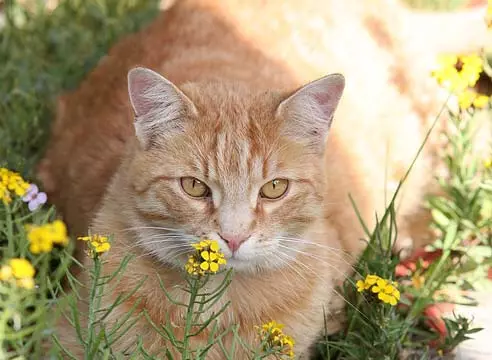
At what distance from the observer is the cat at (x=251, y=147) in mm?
2256

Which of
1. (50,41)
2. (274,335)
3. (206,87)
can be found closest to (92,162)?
(206,87)

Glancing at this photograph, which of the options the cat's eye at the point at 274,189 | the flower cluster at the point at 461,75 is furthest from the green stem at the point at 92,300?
the flower cluster at the point at 461,75

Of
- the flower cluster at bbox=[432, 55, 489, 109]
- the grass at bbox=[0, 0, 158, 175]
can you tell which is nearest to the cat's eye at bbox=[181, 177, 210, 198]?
the flower cluster at bbox=[432, 55, 489, 109]

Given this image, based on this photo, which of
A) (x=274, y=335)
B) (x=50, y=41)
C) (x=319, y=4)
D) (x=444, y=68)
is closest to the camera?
(x=274, y=335)

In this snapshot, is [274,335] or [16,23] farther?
[16,23]

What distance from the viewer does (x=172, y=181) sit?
2271 millimetres

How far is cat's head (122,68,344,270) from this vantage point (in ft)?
7.19

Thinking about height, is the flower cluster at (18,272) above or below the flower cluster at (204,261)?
above

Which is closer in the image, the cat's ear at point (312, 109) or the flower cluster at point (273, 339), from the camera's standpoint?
the flower cluster at point (273, 339)

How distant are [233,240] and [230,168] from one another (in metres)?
0.24

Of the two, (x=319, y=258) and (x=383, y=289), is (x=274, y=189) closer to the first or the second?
(x=319, y=258)

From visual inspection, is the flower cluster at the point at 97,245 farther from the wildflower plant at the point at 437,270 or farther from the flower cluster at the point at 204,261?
the wildflower plant at the point at 437,270

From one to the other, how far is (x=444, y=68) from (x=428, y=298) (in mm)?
928

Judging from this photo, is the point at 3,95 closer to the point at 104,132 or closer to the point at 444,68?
the point at 104,132
